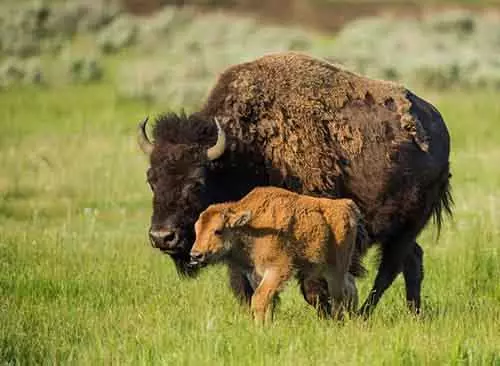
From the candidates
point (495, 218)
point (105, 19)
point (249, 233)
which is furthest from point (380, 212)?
point (105, 19)

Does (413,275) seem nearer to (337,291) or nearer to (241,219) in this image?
(337,291)

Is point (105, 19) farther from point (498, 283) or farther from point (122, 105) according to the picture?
point (498, 283)

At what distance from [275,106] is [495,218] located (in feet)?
16.6

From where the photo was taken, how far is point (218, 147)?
8.98 m

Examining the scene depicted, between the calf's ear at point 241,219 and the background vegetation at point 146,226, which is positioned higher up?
the calf's ear at point 241,219

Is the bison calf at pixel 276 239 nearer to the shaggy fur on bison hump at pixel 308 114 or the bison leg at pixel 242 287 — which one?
the bison leg at pixel 242 287

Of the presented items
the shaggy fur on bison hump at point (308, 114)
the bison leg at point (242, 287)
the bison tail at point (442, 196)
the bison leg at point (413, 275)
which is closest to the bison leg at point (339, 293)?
the bison leg at point (242, 287)

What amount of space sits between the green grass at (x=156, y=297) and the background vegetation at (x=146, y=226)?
20 millimetres

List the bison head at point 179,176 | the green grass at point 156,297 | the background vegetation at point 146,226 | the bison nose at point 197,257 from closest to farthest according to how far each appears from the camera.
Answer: the green grass at point 156,297, the background vegetation at point 146,226, the bison nose at point 197,257, the bison head at point 179,176

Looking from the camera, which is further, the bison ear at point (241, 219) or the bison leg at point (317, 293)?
the bison leg at point (317, 293)

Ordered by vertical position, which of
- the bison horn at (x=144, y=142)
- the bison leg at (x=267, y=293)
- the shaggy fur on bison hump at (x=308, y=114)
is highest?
the shaggy fur on bison hump at (x=308, y=114)

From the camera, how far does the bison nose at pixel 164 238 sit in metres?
8.60

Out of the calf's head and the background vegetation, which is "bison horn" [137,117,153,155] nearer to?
the background vegetation

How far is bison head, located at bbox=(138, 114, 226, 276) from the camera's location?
8703mm
